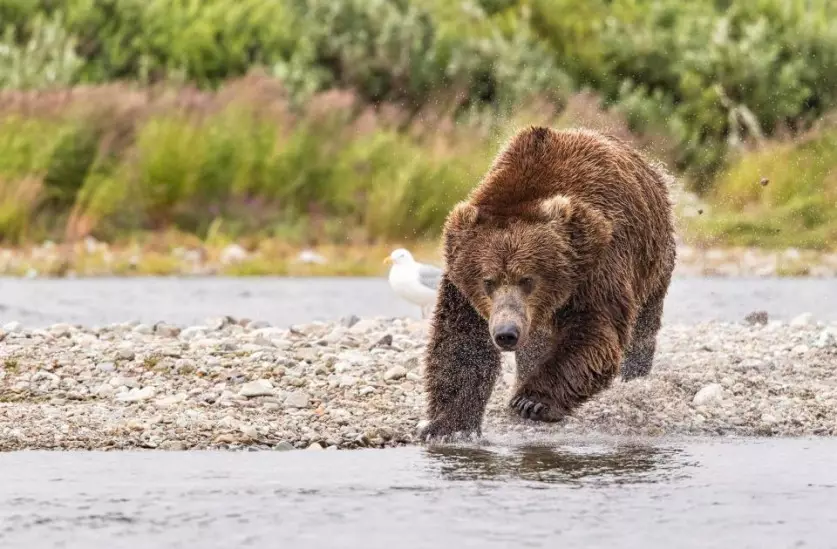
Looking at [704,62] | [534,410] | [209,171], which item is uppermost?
[704,62]

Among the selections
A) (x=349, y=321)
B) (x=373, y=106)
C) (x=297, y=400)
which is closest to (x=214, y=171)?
(x=373, y=106)

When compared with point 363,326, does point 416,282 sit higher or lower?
higher

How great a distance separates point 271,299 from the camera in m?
13.9

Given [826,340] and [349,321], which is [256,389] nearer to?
[349,321]

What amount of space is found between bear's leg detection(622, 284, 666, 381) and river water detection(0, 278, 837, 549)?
1061mm

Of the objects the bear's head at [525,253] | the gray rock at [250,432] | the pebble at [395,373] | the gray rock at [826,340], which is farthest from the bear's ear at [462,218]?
the gray rock at [826,340]

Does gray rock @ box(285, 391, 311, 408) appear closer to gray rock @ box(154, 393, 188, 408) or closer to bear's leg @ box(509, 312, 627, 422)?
gray rock @ box(154, 393, 188, 408)

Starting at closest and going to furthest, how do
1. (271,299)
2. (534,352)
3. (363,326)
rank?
(534,352) → (363,326) → (271,299)

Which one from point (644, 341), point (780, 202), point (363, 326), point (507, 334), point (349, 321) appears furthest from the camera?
point (780, 202)

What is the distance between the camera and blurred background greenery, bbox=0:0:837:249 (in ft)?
57.8

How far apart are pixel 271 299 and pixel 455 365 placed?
7573 mm

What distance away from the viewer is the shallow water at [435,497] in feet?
15.7

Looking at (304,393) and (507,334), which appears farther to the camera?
(304,393)

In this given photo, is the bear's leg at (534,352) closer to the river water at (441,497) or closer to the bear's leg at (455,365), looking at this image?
the bear's leg at (455,365)
